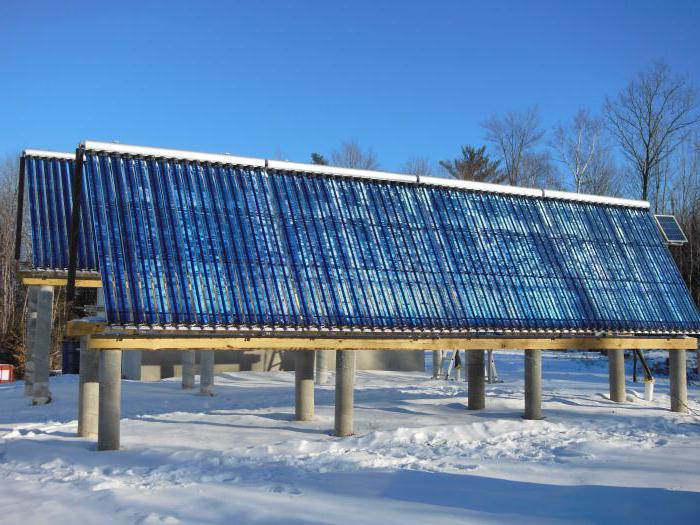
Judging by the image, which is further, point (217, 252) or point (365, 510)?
point (217, 252)

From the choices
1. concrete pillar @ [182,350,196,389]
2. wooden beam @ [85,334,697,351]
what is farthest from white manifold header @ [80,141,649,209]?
concrete pillar @ [182,350,196,389]

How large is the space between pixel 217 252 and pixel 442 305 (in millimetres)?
4697

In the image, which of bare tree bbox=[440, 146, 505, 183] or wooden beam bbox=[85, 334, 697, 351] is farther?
bare tree bbox=[440, 146, 505, 183]

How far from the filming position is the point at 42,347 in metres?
20.8

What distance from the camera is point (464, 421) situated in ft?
53.2

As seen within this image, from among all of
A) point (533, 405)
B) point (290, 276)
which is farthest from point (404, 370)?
point (290, 276)

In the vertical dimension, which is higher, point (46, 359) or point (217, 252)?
point (217, 252)

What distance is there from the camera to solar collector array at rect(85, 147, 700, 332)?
43.5ft

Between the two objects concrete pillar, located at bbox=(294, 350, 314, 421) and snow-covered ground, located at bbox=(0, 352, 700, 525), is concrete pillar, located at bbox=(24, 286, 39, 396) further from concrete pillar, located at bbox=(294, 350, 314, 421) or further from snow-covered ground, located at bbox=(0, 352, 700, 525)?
concrete pillar, located at bbox=(294, 350, 314, 421)

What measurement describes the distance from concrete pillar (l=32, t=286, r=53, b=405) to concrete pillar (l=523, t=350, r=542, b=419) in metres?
12.8

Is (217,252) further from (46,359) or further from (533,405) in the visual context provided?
(46,359)

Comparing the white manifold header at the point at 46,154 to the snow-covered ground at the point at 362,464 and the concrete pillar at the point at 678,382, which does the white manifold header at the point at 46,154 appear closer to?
the snow-covered ground at the point at 362,464

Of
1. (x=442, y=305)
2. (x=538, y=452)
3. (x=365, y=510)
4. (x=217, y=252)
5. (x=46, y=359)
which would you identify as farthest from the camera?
(x=46, y=359)

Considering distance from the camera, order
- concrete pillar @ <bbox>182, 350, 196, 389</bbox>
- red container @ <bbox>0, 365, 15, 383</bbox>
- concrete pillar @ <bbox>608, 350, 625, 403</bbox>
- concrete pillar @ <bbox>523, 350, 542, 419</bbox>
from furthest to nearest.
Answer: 1. red container @ <bbox>0, 365, 15, 383</bbox>
2. concrete pillar @ <bbox>182, 350, 196, 389</bbox>
3. concrete pillar @ <bbox>608, 350, 625, 403</bbox>
4. concrete pillar @ <bbox>523, 350, 542, 419</bbox>
